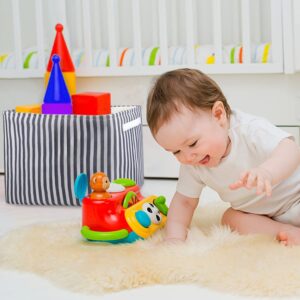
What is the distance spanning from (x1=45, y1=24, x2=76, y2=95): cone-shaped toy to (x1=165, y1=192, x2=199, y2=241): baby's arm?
32.7 inches

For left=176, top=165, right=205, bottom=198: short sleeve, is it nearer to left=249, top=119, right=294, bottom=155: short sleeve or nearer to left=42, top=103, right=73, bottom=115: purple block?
left=249, top=119, right=294, bottom=155: short sleeve

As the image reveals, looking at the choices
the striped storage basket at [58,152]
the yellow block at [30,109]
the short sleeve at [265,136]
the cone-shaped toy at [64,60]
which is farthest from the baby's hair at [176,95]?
the cone-shaped toy at [64,60]

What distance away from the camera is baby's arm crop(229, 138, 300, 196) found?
1.09 m

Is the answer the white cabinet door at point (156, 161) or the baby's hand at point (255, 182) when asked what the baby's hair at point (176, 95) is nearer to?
the baby's hand at point (255, 182)

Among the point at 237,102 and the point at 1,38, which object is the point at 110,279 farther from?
the point at 1,38

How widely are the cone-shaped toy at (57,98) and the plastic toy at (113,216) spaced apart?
1.49 feet

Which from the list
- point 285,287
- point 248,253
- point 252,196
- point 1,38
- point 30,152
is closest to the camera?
point 285,287

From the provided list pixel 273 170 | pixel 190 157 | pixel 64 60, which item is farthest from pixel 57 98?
pixel 273 170

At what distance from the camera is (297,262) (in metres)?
1.15

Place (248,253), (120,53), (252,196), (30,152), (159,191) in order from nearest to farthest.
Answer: (248,253), (252,196), (30,152), (159,191), (120,53)

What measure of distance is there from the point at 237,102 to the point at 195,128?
3.12 ft

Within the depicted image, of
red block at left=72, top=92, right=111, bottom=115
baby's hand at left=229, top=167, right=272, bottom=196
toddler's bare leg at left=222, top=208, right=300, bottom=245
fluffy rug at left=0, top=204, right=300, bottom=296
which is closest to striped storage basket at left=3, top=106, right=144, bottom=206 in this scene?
red block at left=72, top=92, right=111, bottom=115

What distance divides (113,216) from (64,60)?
33.5 inches

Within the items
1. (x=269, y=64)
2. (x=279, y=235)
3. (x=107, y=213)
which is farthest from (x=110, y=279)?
(x=269, y=64)
